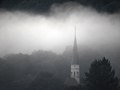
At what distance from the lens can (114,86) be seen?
3644 inches

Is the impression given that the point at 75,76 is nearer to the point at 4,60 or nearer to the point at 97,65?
the point at 4,60

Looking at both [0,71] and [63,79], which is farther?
[0,71]

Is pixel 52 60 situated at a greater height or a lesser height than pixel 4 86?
greater

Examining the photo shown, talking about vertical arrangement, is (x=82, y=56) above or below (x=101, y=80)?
above

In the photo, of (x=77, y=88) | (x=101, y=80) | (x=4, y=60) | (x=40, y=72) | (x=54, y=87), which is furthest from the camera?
(x=4, y=60)

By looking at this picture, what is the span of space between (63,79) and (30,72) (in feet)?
78.0

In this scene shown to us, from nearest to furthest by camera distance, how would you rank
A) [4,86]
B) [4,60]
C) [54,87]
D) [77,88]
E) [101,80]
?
[101,80] → [77,88] → [54,87] → [4,86] → [4,60]

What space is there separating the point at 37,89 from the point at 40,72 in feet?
67.8

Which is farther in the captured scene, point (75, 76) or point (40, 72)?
point (40, 72)

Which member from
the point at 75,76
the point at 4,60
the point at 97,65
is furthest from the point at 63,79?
the point at 97,65

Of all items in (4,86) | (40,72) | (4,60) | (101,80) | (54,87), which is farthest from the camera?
(4,60)

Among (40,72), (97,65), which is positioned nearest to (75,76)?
(40,72)

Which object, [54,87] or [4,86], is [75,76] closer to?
[54,87]

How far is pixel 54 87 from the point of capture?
149 metres
